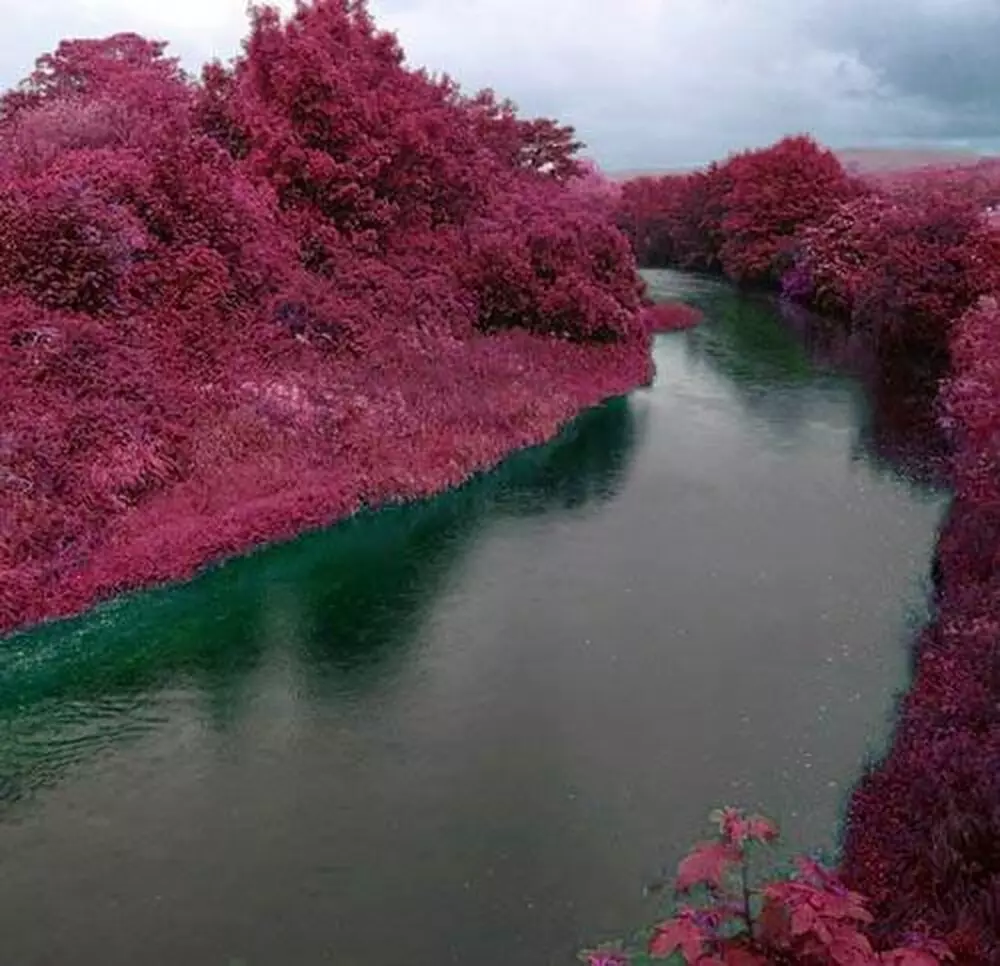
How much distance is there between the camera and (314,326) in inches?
1435

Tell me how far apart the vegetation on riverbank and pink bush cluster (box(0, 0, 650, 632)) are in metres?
12.7

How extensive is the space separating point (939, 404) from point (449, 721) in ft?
89.6

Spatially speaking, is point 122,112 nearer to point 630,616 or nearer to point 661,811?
point 630,616

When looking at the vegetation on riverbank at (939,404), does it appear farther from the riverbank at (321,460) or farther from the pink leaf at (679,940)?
the riverbank at (321,460)

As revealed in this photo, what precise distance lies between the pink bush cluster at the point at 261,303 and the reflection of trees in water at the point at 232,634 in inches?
37.9

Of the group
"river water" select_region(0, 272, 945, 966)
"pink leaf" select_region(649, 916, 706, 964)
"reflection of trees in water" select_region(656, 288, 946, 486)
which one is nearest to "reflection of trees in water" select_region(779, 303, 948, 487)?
"reflection of trees in water" select_region(656, 288, 946, 486)

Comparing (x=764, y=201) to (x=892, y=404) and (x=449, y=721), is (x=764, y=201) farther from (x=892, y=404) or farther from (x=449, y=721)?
(x=449, y=721)

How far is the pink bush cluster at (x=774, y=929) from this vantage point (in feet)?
21.7

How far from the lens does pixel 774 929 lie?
24.4 feet

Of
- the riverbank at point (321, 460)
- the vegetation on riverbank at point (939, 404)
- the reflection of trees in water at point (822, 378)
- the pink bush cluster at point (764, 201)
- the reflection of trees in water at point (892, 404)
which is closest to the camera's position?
the vegetation on riverbank at point (939, 404)

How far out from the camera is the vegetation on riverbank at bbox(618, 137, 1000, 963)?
1313 cm

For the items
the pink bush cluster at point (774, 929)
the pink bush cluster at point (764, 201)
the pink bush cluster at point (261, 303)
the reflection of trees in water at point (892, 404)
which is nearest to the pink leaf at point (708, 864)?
the pink bush cluster at point (774, 929)

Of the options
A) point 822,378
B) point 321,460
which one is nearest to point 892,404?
point 822,378

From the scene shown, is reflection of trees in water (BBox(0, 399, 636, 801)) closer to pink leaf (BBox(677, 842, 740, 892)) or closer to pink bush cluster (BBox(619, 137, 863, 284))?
pink leaf (BBox(677, 842, 740, 892))
